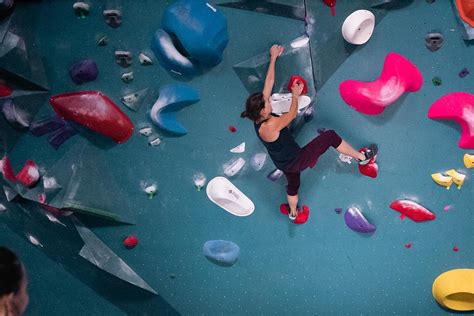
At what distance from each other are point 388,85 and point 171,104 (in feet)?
3.38

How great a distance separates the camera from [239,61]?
290 cm

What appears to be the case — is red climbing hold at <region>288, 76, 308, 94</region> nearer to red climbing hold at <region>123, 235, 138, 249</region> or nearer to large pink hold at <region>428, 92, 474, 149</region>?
large pink hold at <region>428, 92, 474, 149</region>

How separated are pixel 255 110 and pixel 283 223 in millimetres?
745

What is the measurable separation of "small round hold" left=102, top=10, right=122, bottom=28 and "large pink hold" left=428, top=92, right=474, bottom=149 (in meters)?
1.52

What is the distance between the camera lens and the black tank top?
2.82 m

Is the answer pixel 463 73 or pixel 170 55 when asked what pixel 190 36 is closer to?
pixel 170 55

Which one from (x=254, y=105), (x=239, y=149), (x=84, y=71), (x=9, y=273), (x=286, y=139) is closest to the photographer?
(x=9, y=273)

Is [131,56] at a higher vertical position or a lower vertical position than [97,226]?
higher

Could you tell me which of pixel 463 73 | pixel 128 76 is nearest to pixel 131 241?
pixel 128 76

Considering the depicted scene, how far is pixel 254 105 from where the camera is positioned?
2727 mm

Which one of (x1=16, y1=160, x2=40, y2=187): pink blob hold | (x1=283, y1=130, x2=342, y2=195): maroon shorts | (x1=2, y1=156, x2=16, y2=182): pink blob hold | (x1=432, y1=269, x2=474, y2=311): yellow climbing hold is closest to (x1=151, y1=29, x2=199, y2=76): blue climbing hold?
(x1=283, y1=130, x2=342, y2=195): maroon shorts

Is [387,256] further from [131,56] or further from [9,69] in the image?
[9,69]

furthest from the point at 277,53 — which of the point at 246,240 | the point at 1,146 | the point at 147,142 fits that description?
the point at 1,146

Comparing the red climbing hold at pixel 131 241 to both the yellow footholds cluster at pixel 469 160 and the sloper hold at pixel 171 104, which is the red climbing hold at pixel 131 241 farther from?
the yellow footholds cluster at pixel 469 160
